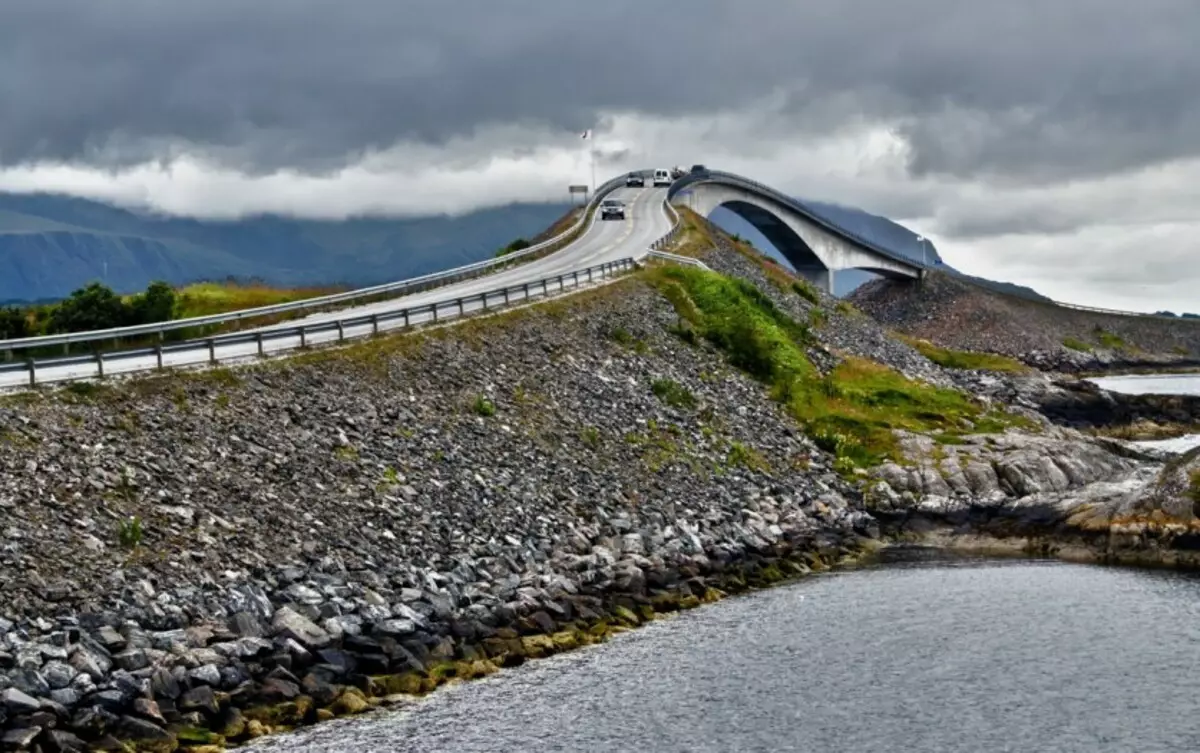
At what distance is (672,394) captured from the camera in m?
66.8

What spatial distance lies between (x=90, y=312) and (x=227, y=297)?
12.3 metres

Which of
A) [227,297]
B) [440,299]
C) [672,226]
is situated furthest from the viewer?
[672,226]

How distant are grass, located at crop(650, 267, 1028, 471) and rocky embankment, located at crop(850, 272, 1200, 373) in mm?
72810

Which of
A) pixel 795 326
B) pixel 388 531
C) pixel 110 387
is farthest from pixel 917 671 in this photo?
pixel 795 326

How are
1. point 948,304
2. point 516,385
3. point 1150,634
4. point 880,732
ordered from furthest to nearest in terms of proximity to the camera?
point 948,304
point 516,385
point 1150,634
point 880,732

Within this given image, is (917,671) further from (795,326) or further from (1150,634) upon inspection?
(795,326)

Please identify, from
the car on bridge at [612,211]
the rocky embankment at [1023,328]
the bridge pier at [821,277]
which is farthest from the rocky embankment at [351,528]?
the rocky embankment at [1023,328]

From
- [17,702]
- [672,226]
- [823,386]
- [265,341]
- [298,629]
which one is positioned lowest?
[17,702]

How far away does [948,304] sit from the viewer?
165250 millimetres

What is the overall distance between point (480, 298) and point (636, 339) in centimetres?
1000

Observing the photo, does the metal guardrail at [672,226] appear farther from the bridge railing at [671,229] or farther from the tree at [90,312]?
the tree at [90,312]

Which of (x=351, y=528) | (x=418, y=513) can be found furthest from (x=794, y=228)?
(x=351, y=528)

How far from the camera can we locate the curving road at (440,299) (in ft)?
150

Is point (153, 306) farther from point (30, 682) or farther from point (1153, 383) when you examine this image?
point (1153, 383)
